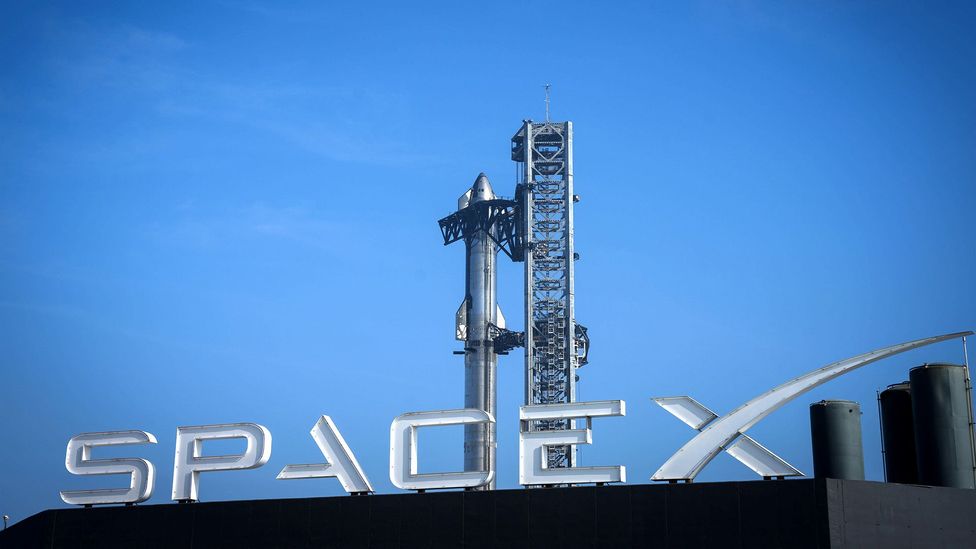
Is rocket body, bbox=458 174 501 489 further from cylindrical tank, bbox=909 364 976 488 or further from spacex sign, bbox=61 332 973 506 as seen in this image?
cylindrical tank, bbox=909 364 976 488

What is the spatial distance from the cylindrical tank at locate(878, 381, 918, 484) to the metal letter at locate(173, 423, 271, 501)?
19.3 metres

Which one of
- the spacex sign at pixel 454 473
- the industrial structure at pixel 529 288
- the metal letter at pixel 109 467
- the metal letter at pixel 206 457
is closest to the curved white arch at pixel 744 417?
the spacex sign at pixel 454 473

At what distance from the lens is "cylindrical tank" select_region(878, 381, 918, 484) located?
3916 centimetres

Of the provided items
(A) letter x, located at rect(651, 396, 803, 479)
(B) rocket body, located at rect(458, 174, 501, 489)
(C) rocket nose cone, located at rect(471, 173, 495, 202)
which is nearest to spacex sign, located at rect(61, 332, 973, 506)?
(A) letter x, located at rect(651, 396, 803, 479)

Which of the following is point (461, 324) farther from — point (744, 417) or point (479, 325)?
point (744, 417)

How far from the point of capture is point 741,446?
3716 centimetres

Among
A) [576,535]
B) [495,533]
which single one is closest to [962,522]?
[576,535]

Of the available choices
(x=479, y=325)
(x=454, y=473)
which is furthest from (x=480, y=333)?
(x=454, y=473)

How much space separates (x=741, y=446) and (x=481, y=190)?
69739 millimetres

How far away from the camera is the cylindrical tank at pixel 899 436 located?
39.2m

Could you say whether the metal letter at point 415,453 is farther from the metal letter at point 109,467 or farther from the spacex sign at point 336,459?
the metal letter at point 109,467

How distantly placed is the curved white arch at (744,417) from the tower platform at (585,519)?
4.07 feet

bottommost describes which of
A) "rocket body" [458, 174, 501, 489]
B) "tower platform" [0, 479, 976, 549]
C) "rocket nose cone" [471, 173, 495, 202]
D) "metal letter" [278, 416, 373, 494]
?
"tower platform" [0, 479, 976, 549]

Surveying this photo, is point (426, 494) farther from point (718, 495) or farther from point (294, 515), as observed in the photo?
point (718, 495)
